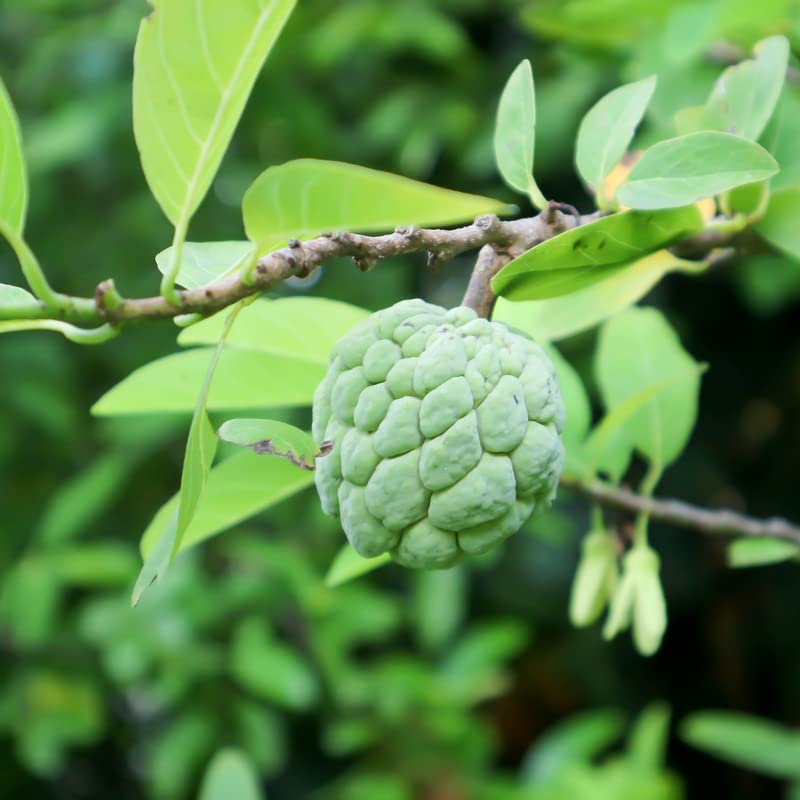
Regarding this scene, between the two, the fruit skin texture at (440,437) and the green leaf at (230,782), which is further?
the green leaf at (230,782)

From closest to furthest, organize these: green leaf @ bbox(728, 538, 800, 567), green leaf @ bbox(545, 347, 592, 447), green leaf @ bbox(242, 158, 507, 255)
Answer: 1. green leaf @ bbox(242, 158, 507, 255)
2. green leaf @ bbox(728, 538, 800, 567)
3. green leaf @ bbox(545, 347, 592, 447)

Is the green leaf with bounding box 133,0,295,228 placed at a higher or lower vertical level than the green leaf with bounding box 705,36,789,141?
higher

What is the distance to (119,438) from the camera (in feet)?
7.82

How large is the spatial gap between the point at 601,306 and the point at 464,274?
2.23 meters

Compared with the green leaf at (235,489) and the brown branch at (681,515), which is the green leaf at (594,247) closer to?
the green leaf at (235,489)

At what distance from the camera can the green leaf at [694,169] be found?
0.67m

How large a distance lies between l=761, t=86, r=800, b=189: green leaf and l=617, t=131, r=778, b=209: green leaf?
0.28 metres

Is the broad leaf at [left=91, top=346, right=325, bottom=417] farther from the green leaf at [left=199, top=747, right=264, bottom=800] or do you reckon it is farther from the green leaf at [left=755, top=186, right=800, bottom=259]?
the green leaf at [left=199, top=747, right=264, bottom=800]

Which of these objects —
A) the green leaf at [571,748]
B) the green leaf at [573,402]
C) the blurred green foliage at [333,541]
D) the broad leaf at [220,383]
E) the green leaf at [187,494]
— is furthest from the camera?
the green leaf at [571,748]

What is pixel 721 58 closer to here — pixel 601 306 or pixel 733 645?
pixel 601 306

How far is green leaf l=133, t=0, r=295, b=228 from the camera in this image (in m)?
0.57

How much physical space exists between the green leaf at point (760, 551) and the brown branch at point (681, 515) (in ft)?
0.04

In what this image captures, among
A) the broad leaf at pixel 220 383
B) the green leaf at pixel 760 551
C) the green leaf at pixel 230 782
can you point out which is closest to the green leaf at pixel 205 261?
the broad leaf at pixel 220 383

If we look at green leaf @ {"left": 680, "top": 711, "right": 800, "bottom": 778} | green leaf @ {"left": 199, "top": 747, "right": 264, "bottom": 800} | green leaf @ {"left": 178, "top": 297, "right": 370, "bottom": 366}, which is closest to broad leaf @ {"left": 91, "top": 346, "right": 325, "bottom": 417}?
green leaf @ {"left": 178, "top": 297, "right": 370, "bottom": 366}
